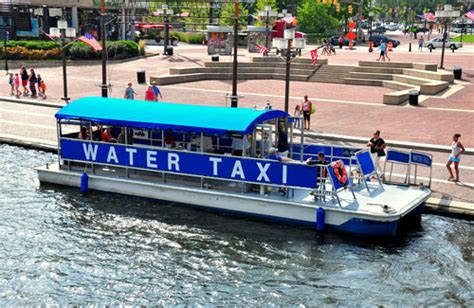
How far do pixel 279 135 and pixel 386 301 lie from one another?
7432 millimetres

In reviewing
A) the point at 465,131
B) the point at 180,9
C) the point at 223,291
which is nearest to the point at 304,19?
the point at 180,9

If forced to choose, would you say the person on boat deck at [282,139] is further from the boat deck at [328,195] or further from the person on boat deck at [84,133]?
the person on boat deck at [84,133]

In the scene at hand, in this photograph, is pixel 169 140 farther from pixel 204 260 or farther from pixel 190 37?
pixel 190 37

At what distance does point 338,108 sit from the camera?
3459 cm

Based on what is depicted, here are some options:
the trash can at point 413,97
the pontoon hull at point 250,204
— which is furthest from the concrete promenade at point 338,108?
the pontoon hull at point 250,204

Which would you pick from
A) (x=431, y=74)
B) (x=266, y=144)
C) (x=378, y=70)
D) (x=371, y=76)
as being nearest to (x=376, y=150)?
(x=266, y=144)

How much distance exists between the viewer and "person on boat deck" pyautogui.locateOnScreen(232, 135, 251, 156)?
1823 cm

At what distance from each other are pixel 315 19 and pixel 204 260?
264ft

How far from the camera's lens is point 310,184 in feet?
56.5

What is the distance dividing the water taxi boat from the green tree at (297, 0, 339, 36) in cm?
7415

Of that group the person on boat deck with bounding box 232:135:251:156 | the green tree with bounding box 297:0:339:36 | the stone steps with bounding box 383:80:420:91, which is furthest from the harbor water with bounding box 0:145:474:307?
the green tree with bounding box 297:0:339:36

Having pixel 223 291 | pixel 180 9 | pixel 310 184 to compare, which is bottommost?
pixel 223 291

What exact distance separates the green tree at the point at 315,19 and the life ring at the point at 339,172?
253 feet

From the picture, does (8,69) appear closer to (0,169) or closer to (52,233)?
(0,169)
